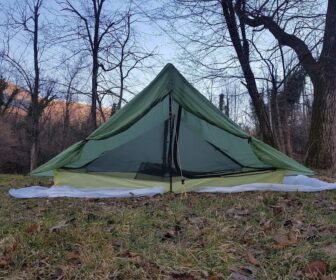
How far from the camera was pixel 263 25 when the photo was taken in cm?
983

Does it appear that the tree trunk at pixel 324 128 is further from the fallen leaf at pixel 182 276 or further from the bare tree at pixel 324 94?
the fallen leaf at pixel 182 276

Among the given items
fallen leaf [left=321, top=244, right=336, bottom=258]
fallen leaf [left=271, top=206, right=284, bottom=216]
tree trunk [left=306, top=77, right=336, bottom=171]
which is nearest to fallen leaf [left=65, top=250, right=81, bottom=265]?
fallen leaf [left=321, top=244, right=336, bottom=258]

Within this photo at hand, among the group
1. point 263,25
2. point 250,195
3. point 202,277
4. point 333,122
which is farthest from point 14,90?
point 202,277

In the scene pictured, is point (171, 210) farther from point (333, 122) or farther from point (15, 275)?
point (333, 122)

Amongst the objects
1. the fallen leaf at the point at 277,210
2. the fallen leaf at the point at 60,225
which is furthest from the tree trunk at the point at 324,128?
the fallen leaf at the point at 60,225

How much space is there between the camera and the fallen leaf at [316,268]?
197 centimetres

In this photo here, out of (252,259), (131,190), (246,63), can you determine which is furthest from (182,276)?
(246,63)

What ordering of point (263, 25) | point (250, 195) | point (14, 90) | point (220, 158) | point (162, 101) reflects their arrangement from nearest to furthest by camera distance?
1. point (250, 195)
2. point (162, 101)
3. point (220, 158)
4. point (263, 25)
5. point (14, 90)

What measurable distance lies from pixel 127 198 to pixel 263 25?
21.9 ft

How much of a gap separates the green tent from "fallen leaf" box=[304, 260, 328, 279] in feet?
10.3

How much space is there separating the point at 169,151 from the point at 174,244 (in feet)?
11.4

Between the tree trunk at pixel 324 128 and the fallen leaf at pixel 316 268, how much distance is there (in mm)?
6978

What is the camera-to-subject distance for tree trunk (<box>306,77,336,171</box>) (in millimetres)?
8617

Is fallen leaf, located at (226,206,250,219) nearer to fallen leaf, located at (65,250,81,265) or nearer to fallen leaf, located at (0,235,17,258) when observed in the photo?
fallen leaf, located at (65,250,81,265)
